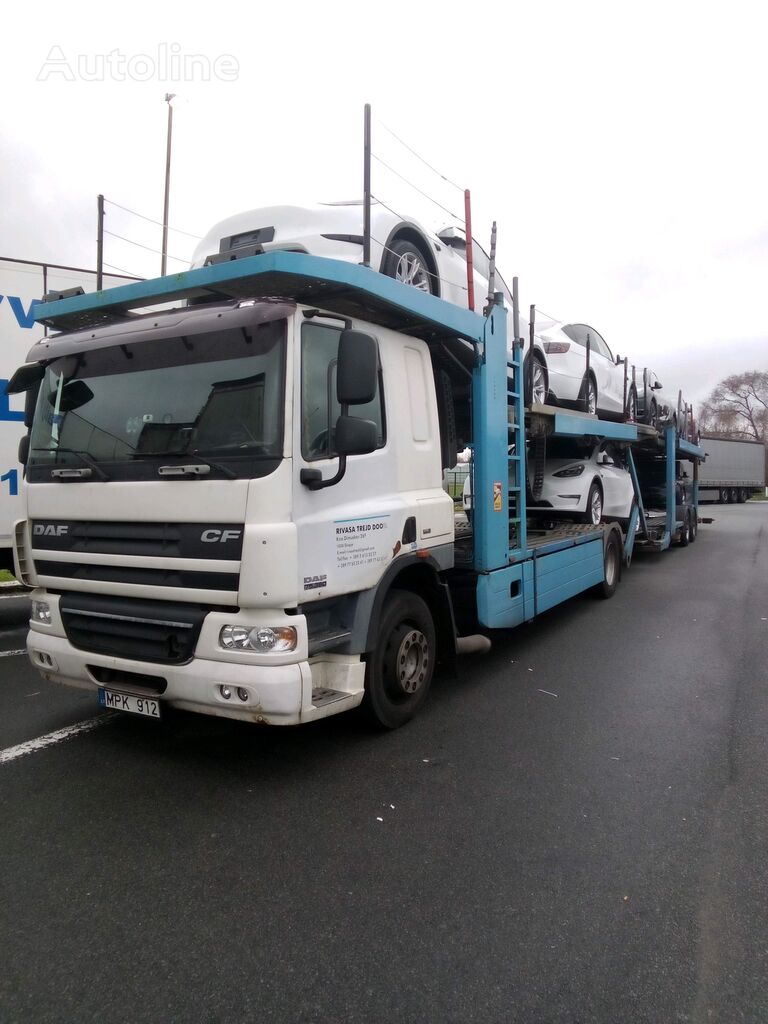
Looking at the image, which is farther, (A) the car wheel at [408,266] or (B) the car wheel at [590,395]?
(B) the car wheel at [590,395]

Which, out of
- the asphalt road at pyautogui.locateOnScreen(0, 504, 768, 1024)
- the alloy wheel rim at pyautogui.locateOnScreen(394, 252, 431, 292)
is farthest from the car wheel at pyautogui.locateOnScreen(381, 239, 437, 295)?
the asphalt road at pyautogui.locateOnScreen(0, 504, 768, 1024)

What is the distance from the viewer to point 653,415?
41.1ft

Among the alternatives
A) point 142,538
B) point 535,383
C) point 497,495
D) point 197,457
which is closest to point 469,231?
point 497,495

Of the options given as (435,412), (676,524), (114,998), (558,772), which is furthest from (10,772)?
(676,524)

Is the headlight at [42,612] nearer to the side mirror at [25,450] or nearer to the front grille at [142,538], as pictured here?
the front grille at [142,538]

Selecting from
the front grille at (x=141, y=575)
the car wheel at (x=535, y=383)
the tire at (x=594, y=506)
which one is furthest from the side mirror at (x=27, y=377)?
the tire at (x=594, y=506)

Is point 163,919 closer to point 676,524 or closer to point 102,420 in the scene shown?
point 102,420

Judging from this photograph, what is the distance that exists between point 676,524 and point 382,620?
471 inches

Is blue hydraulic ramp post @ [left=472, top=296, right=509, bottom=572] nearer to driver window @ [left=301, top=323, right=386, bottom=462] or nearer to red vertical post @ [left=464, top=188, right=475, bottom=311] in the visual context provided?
red vertical post @ [left=464, top=188, right=475, bottom=311]

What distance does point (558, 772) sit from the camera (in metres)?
3.87

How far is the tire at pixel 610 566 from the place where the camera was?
8992 mm

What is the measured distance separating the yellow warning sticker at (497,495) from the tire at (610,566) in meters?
3.75

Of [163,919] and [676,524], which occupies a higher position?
[676,524]

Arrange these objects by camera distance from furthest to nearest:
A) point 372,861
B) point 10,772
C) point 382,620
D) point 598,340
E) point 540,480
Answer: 1. point 598,340
2. point 540,480
3. point 382,620
4. point 10,772
5. point 372,861
